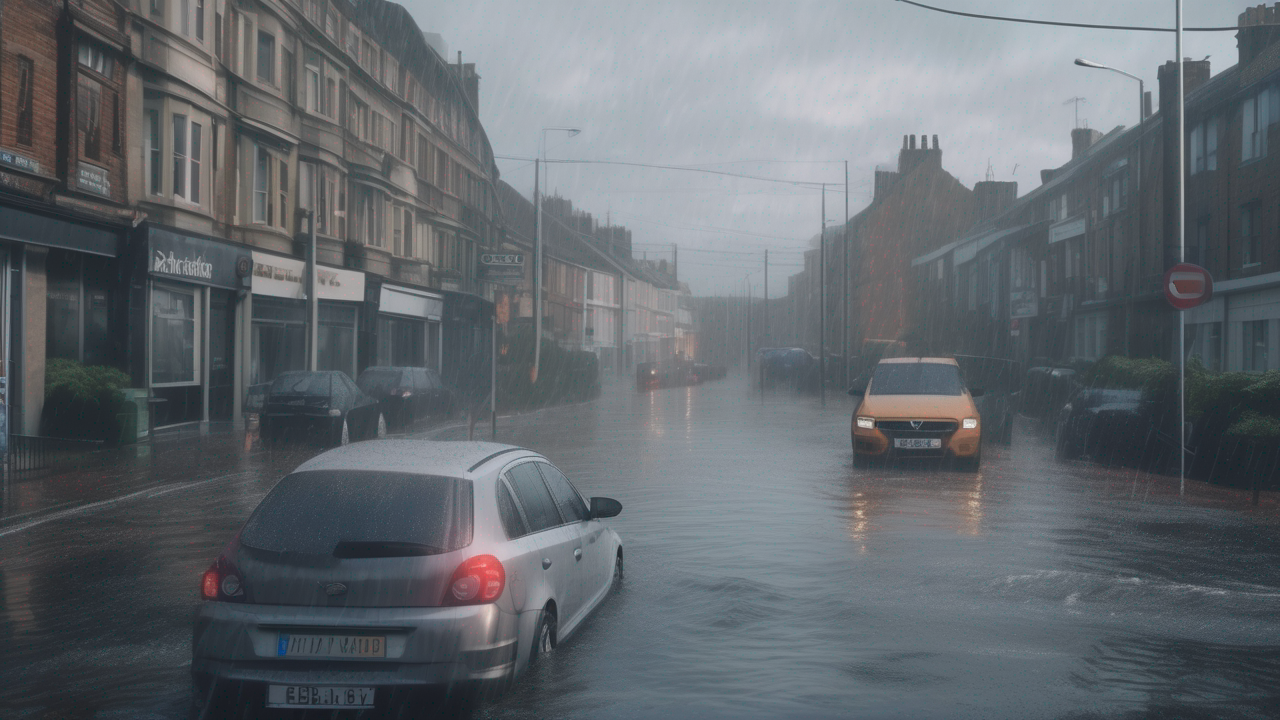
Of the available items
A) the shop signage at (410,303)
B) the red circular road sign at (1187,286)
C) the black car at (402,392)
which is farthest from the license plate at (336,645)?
the shop signage at (410,303)

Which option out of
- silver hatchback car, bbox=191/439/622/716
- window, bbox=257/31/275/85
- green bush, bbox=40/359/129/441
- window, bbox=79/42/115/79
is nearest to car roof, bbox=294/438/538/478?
silver hatchback car, bbox=191/439/622/716

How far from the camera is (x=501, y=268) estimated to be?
30.9 m

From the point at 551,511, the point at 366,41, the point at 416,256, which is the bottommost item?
the point at 551,511

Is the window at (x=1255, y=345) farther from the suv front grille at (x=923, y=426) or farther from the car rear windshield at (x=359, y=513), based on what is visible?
the car rear windshield at (x=359, y=513)

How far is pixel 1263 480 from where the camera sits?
577 inches

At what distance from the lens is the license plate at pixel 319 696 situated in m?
4.80

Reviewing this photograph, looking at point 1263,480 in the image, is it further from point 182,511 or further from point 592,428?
point 592,428

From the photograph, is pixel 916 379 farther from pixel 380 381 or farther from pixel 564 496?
pixel 380 381

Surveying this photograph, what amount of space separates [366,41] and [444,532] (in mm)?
33424

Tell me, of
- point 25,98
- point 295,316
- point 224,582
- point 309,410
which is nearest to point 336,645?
point 224,582

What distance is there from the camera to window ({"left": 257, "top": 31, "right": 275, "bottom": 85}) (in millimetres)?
27812

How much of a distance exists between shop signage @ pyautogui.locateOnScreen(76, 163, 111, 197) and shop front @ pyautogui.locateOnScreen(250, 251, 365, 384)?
577 centimetres

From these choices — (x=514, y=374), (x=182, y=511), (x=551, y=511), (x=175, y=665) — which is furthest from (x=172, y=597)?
(x=514, y=374)

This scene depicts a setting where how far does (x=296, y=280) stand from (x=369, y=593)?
85.6 ft
